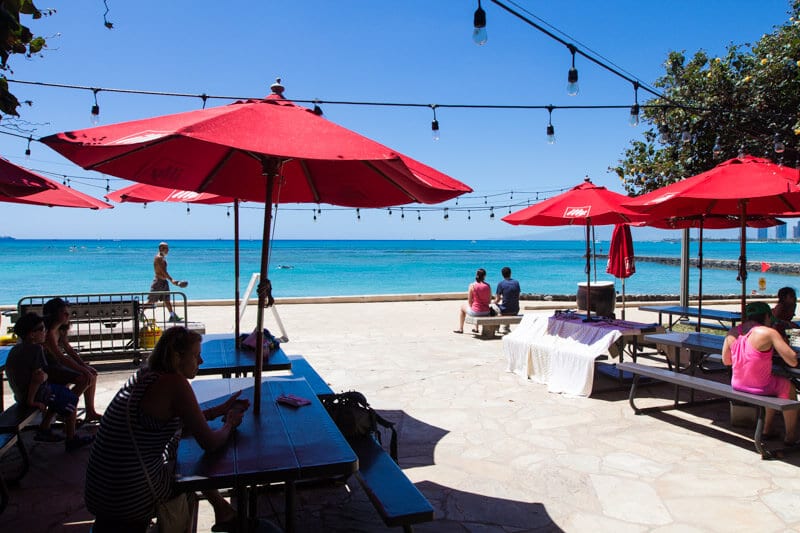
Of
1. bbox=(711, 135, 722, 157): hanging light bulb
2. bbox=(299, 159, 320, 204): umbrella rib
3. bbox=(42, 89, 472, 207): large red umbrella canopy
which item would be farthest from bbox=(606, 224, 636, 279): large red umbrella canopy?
bbox=(42, 89, 472, 207): large red umbrella canopy

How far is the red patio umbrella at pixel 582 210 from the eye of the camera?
715 cm

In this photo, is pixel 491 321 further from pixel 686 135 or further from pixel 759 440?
pixel 759 440

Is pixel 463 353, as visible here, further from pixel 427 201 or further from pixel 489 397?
pixel 427 201

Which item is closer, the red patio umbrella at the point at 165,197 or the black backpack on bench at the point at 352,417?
the black backpack on bench at the point at 352,417

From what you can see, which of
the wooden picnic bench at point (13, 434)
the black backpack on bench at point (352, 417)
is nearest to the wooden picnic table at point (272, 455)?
the black backpack on bench at point (352, 417)

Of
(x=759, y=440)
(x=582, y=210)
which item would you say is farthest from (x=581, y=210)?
(x=759, y=440)

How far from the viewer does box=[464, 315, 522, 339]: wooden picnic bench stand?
1016cm

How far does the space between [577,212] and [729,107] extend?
17.3 ft

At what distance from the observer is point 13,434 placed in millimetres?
3879

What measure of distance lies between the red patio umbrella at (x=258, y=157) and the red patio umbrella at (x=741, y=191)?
11.6ft

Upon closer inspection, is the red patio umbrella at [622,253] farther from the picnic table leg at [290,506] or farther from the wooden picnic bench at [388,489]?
the picnic table leg at [290,506]

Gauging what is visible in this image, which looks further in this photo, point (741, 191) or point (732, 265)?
point (732, 265)

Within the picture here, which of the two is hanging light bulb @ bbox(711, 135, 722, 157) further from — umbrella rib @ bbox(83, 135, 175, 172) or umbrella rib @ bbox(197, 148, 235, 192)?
umbrella rib @ bbox(83, 135, 175, 172)

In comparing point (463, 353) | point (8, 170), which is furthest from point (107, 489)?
point (463, 353)
